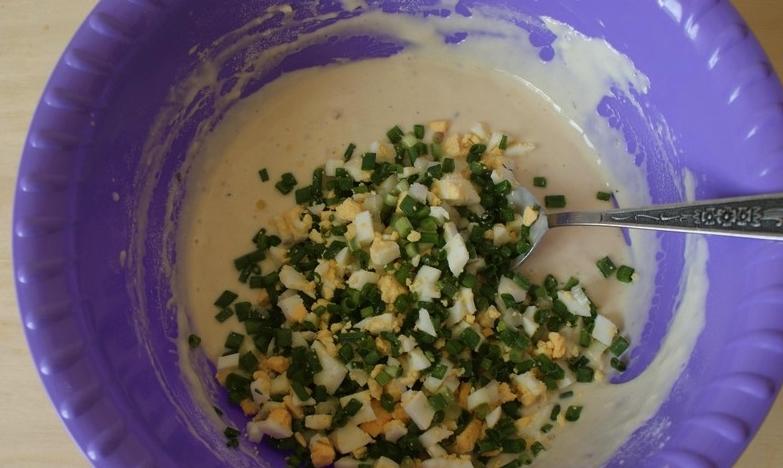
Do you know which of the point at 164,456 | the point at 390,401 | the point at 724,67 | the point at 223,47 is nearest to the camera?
the point at 164,456

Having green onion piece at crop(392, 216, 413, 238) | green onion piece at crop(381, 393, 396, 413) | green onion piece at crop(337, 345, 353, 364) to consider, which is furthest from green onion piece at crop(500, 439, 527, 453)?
green onion piece at crop(392, 216, 413, 238)

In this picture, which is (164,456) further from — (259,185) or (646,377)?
(646,377)

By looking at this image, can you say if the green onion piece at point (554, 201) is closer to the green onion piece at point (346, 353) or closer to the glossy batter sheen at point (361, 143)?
the glossy batter sheen at point (361, 143)

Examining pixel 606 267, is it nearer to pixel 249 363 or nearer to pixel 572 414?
pixel 572 414

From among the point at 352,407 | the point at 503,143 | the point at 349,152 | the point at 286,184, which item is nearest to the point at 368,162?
the point at 349,152

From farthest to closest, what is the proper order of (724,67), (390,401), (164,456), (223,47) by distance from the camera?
(223,47) → (390,401) → (724,67) → (164,456)

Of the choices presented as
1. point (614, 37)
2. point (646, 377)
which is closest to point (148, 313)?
point (646, 377)

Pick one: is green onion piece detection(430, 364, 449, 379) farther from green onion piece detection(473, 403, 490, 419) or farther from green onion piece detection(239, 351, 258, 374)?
green onion piece detection(239, 351, 258, 374)
